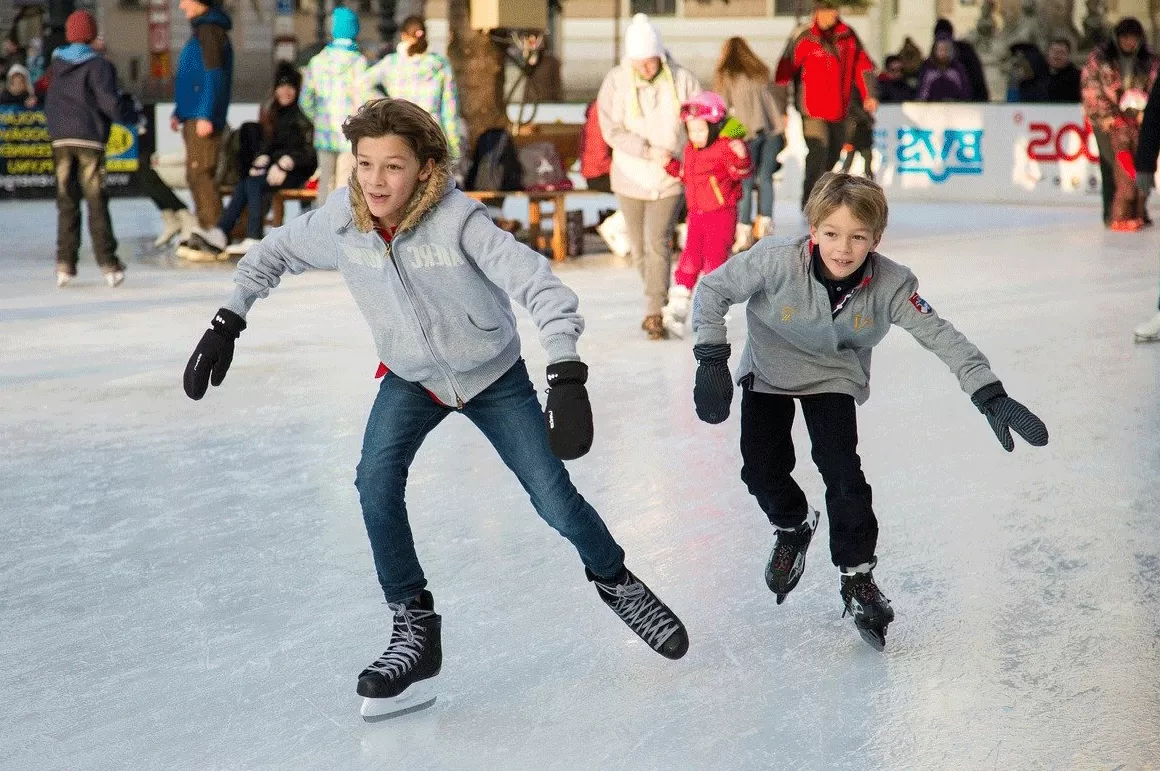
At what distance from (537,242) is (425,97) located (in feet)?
5.43

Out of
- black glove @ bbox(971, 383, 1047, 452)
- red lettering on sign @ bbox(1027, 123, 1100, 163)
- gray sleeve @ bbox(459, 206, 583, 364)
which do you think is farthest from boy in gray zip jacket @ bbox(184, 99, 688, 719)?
red lettering on sign @ bbox(1027, 123, 1100, 163)

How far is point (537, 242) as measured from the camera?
9906mm

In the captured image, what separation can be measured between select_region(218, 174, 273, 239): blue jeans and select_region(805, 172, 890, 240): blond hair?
7.40 metres

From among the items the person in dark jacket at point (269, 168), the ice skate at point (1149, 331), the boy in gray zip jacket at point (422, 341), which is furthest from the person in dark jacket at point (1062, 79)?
the boy in gray zip jacket at point (422, 341)

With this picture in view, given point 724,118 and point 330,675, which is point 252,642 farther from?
point 724,118

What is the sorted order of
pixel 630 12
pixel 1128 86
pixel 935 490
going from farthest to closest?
pixel 630 12 < pixel 1128 86 < pixel 935 490

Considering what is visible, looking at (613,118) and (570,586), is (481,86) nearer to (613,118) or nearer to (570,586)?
(613,118)

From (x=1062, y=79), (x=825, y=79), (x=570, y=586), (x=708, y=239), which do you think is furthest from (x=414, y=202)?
(x=1062, y=79)

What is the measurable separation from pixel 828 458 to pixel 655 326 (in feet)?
11.9

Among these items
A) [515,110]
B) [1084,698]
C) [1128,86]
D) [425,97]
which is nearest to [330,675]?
[1084,698]

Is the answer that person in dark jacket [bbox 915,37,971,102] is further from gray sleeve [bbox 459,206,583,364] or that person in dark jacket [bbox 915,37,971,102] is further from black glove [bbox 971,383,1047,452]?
gray sleeve [bbox 459,206,583,364]

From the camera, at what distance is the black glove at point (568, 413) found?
7.73ft

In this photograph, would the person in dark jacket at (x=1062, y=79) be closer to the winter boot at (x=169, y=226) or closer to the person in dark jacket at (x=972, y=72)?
the person in dark jacket at (x=972, y=72)

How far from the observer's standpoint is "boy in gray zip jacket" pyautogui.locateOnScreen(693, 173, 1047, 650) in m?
2.69
